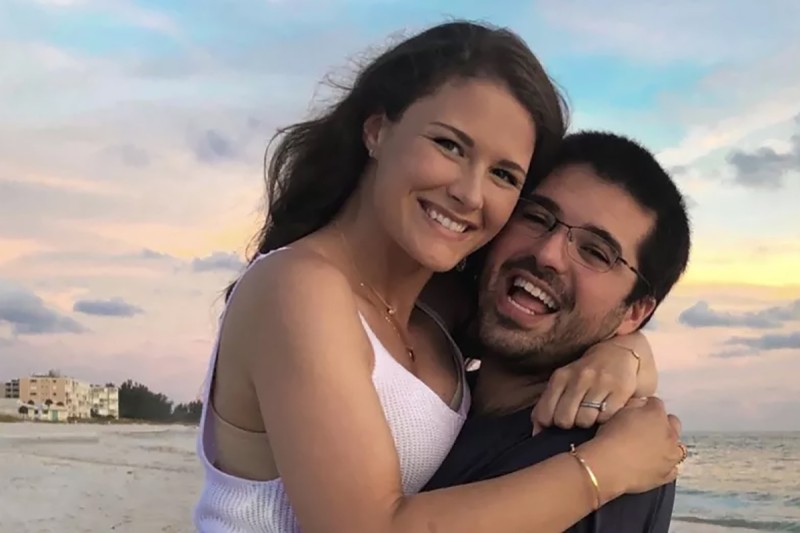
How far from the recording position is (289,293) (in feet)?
6.21

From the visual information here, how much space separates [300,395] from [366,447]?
0.48ft

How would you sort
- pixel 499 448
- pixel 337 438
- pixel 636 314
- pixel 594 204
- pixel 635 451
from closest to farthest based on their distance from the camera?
pixel 337 438, pixel 635 451, pixel 499 448, pixel 594 204, pixel 636 314

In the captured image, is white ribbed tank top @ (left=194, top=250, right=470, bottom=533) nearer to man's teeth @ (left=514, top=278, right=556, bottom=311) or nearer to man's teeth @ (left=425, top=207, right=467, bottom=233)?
man's teeth @ (left=425, top=207, right=467, bottom=233)

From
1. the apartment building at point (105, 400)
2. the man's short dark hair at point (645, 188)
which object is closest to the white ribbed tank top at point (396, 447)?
the man's short dark hair at point (645, 188)

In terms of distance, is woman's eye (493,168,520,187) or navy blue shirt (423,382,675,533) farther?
woman's eye (493,168,520,187)

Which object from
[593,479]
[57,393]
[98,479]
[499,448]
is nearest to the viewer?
[593,479]

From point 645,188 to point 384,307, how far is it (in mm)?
730

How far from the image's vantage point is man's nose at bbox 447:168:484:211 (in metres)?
2.20

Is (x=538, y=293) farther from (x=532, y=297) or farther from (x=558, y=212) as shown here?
(x=558, y=212)

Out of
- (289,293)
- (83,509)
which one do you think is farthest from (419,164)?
(83,509)

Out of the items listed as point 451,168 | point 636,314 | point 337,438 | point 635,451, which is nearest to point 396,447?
point 337,438

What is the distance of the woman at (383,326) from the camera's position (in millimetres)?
1829

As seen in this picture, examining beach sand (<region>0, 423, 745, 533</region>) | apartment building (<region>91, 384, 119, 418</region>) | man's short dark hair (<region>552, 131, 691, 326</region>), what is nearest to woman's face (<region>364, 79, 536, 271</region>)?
man's short dark hair (<region>552, 131, 691, 326</region>)

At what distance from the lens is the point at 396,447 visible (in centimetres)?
215
